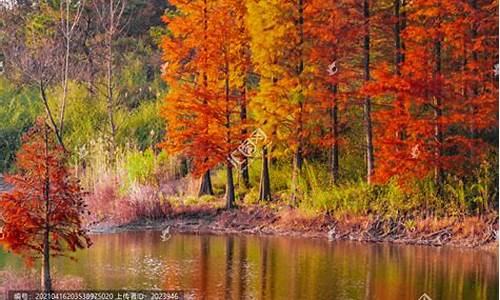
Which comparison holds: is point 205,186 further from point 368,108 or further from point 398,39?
point 398,39

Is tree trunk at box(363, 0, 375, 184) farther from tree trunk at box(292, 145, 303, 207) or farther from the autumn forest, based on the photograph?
tree trunk at box(292, 145, 303, 207)

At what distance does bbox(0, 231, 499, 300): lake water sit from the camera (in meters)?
16.9

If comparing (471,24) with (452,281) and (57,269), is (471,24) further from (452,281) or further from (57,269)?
(57,269)

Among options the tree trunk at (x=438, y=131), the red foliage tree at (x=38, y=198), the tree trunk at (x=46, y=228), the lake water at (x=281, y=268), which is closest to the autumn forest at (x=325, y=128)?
the tree trunk at (x=438, y=131)

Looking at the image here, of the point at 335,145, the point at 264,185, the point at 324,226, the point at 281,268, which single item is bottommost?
the point at 281,268

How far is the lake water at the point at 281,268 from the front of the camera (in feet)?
55.4

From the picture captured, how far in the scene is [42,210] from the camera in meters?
16.1

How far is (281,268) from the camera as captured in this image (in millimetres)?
19266

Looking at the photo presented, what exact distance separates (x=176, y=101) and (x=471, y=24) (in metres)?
8.49

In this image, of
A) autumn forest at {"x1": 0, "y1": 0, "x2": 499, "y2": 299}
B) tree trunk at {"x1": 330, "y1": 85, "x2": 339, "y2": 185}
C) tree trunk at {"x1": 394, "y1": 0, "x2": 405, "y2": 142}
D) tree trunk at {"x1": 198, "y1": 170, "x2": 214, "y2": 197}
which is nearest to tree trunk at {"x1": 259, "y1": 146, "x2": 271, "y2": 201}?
autumn forest at {"x1": 0, "y1": 0, "x2": 499, "y2": 299}

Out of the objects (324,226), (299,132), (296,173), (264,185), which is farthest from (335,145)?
(264,185)

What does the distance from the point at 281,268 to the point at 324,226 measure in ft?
18.9

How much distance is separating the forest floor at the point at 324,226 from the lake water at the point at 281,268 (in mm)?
862

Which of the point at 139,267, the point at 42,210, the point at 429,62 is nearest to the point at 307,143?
the point at 429,62
